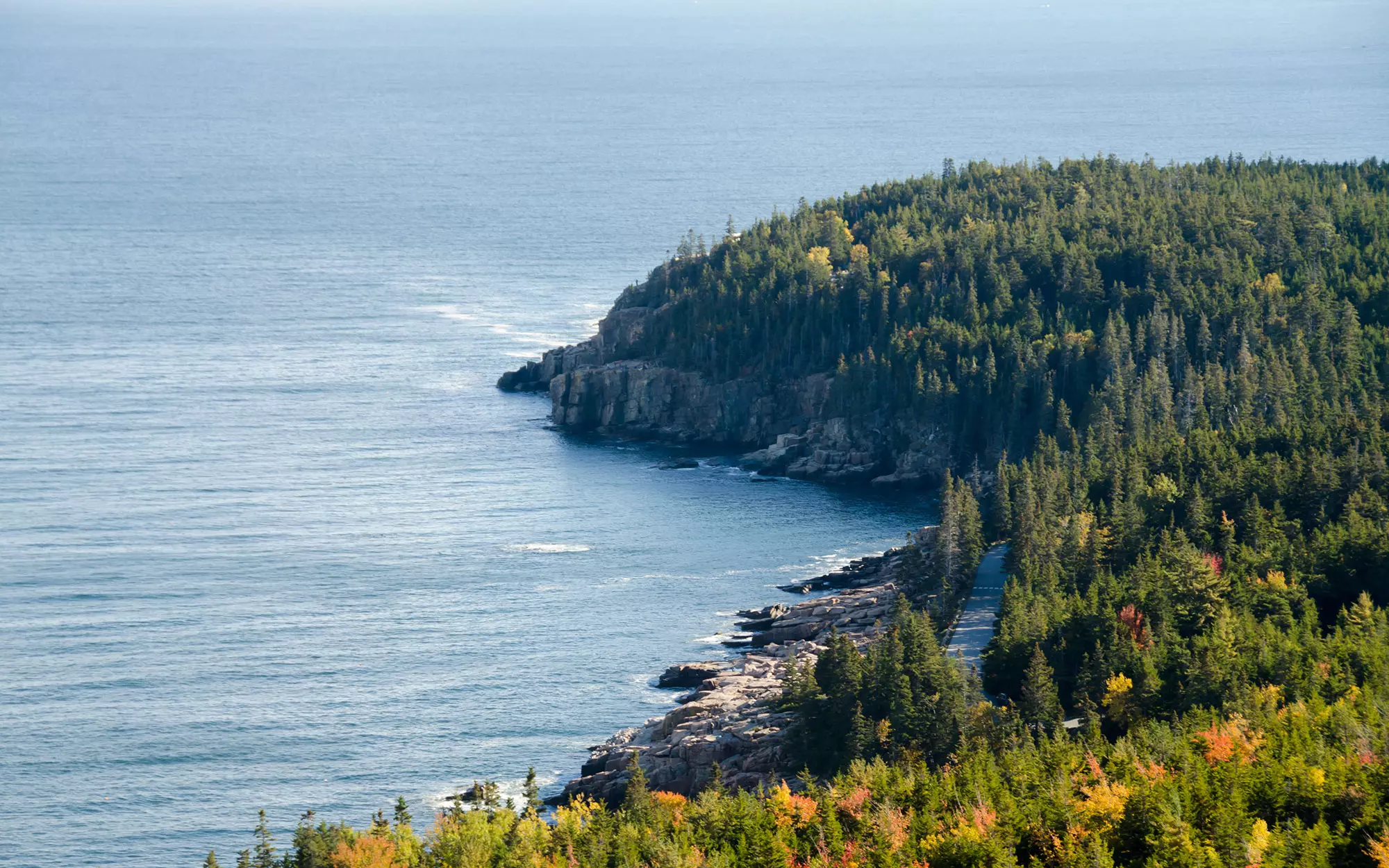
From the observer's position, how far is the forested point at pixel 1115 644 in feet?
253

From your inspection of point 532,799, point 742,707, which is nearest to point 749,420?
point 742,707

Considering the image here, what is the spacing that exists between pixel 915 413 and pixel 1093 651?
75.8m

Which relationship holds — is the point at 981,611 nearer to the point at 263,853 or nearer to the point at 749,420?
the point at 263,853

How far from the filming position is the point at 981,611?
11962cm

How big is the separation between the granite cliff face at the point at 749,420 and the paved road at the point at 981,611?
4206 cm

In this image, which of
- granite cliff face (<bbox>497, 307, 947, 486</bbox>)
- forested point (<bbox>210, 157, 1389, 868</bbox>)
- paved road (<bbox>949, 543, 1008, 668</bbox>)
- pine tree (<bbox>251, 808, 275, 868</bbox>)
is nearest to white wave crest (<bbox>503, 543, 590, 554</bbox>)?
granite cliff face (<bbox>497, 307, 947, 486</bbox>)

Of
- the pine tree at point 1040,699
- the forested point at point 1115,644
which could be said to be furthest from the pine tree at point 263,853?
the pine tree at point 1040,699

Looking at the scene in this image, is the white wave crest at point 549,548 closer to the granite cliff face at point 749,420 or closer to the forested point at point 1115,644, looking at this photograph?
the granite cliff face at point 749,420

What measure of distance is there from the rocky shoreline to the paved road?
5198mm

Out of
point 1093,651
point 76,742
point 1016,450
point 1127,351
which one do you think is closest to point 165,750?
point 76,742

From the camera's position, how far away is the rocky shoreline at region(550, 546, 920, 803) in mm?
102250

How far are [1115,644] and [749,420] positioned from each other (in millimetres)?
90117

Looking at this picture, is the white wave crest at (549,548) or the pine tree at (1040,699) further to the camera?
the white wave crest at (549,548)

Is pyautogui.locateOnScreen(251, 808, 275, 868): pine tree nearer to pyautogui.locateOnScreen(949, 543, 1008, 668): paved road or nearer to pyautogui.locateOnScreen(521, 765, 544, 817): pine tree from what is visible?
pyautogui.locateOnScreen(521, 765, 544, 817): pine tree
